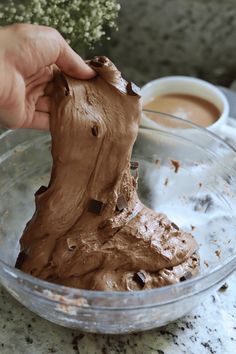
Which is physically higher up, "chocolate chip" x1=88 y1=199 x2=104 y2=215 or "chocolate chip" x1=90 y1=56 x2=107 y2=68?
"chocolate chip" x1=90 y1=56 x2=107 y2=68

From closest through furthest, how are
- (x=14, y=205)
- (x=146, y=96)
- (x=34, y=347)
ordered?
(x=34, y=347)
(x=14, y=205)
(x=146, y=96)

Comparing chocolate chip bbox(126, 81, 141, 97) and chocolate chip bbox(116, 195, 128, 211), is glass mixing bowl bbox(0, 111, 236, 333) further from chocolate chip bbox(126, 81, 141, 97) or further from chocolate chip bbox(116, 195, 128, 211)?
chocolate chip bbox(126, 81, 141, 97)

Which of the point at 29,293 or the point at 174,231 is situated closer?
the point at 29,293

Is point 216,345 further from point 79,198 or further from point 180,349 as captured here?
point 79,198

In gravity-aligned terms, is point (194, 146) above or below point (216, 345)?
above

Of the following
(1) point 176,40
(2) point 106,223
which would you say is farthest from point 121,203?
(1) point 176,40

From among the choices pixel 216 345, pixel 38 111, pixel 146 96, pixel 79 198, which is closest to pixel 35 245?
pixel 79 198

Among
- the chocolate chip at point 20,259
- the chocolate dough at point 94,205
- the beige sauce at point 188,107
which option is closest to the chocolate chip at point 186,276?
the chocolate dough at point 94,205

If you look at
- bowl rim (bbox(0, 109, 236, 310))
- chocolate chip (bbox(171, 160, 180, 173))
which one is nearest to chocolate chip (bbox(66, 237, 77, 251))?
bowl rim (bbox(0, 109, 236, 310))
